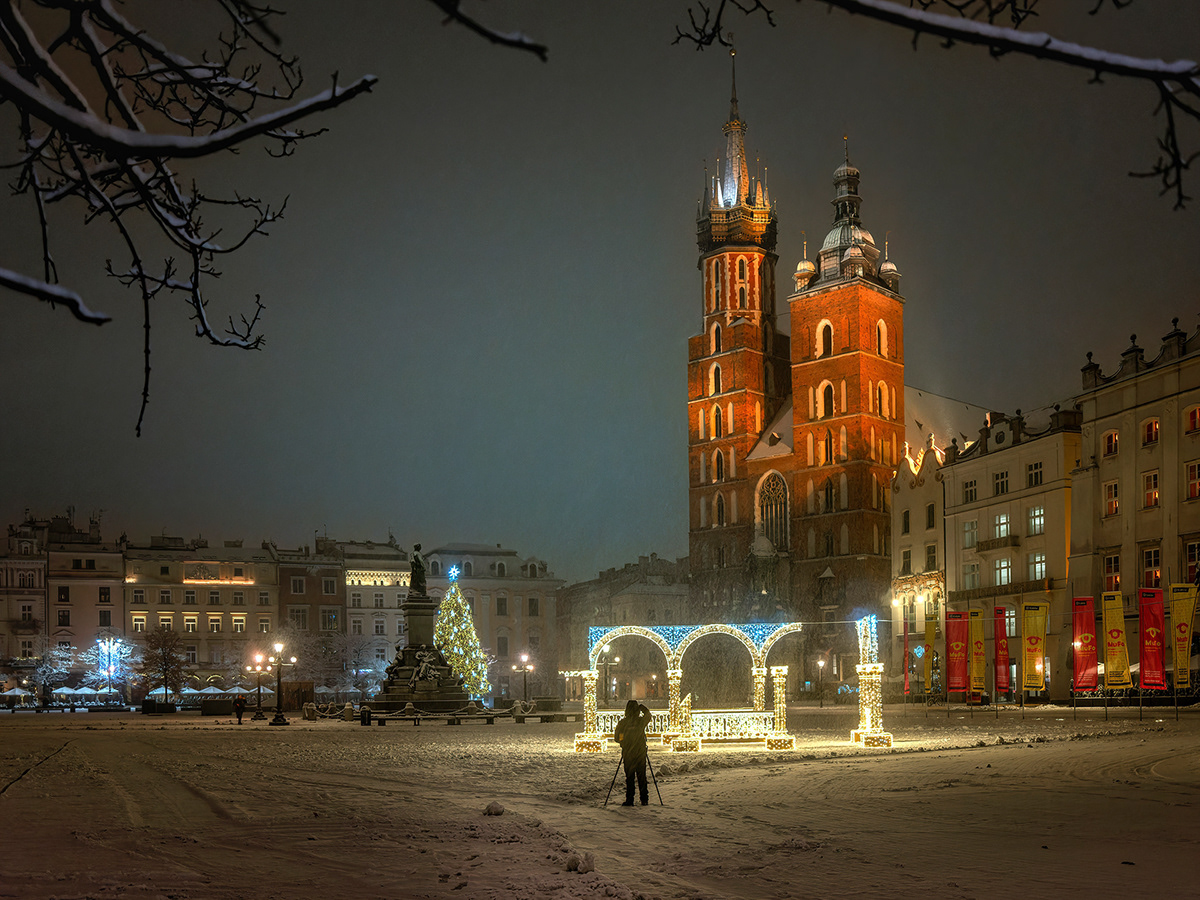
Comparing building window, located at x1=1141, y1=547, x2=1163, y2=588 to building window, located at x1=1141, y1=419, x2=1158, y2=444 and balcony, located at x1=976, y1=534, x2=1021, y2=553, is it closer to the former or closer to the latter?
building window, located at x1=1141, y1=419, x2=1158, y2=444

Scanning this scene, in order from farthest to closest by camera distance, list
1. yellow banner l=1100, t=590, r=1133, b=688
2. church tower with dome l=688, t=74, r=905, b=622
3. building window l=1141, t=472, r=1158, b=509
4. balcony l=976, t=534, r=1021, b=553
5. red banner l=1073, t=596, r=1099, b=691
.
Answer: church tower with dome l=688, t=74, r=905, b=622 → balcony l=976, t=534, r=1021, b=553 → building window l=1141, t=472, r=1158, b=509 → red banner l=1073, t=596, r=1099, b=691 → yellow banner l=1100, t=590, r=1133, b=688

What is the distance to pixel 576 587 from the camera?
359 ft

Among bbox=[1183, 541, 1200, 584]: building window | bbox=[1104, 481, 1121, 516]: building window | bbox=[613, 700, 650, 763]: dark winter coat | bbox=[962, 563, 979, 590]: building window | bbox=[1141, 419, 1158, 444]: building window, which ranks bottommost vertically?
bbox=[613, 700, 650, 763]: dark winter coat

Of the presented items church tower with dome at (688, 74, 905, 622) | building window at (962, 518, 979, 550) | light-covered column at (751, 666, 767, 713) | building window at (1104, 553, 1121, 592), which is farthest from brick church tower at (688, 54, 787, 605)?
light-covered column at (751, 666, 767, 713)

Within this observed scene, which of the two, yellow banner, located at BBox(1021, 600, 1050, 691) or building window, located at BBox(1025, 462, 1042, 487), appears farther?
building window, located at BBox(1025, 462, 1042, 487)

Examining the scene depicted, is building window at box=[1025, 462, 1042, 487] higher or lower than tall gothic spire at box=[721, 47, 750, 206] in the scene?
lower

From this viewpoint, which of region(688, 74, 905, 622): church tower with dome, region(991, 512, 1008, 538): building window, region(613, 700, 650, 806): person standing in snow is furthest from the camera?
region(688, 74, 905, 622): church tower with dome

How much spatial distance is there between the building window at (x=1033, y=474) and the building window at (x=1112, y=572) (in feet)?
20.6

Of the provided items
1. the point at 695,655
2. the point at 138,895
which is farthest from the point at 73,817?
the point at 695,655

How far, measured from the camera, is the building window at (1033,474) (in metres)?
54.6

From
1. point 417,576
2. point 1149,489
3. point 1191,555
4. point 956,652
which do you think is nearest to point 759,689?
point 956,652

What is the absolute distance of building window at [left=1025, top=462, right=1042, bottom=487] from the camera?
179ft

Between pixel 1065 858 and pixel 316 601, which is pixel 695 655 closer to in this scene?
pixel 316 601

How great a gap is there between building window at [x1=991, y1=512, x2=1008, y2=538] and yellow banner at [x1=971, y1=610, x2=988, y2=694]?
1224 cm
